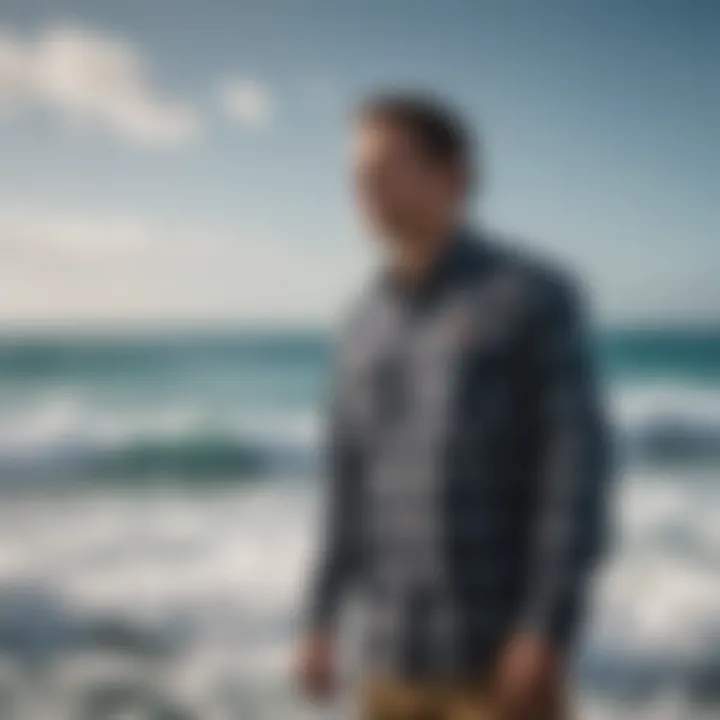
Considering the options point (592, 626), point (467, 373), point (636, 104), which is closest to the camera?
point (467, 373)

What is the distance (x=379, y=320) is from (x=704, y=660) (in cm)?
63

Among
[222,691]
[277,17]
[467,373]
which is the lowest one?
[222,691]

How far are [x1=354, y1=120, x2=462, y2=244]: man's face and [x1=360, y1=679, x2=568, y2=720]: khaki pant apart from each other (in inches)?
17.3

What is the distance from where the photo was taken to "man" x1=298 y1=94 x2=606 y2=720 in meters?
1.00

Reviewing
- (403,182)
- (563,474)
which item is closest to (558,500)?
(563,474)

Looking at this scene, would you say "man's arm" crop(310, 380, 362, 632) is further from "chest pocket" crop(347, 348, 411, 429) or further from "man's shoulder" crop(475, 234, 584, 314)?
"man's shoulder" crop(475, 234, 584, 314)

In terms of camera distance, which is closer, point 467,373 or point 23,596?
point 467,373

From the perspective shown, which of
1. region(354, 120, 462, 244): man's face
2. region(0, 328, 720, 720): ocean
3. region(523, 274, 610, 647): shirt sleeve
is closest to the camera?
region(523, 274, 610, 647): shirt sleeve

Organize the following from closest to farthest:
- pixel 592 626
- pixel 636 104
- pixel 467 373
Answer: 1. pixel 467 373
2. pixel 592 626
3. pixel 636 104

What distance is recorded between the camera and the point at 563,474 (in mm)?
992

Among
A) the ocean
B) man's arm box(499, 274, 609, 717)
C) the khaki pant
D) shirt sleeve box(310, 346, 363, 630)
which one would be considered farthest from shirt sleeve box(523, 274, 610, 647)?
the ocean

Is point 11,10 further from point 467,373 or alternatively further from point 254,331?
point 467,373

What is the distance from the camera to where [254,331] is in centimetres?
142

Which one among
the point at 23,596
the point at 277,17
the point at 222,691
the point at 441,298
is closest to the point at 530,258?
the point at 441,298
